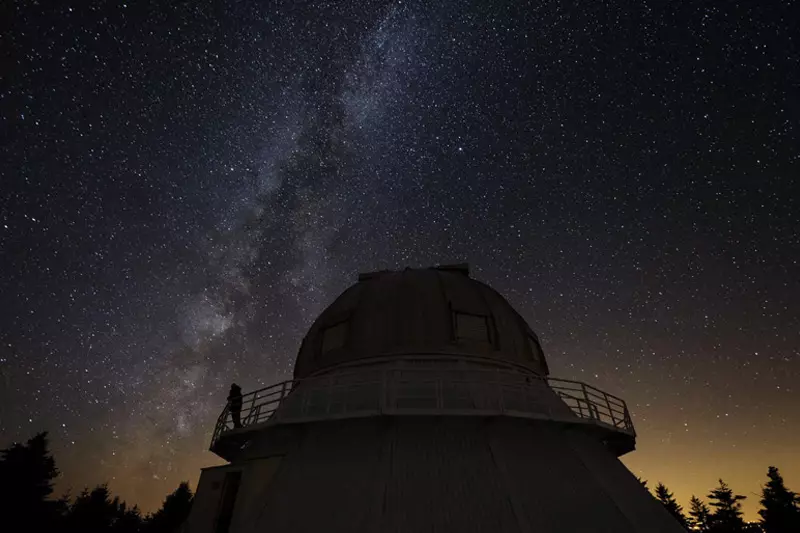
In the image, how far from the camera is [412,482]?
427 inches

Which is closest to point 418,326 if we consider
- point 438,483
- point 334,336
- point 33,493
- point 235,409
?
point 334,336

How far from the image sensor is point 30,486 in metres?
33.5

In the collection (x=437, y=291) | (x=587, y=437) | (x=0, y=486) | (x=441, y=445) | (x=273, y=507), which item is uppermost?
(x=437, y=291)

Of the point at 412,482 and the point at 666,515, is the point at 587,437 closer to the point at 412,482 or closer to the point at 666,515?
A: the point at 666,515

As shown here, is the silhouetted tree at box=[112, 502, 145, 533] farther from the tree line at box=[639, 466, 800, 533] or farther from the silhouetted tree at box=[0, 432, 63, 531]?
the tree line at box=[639, 466, 800, 533]

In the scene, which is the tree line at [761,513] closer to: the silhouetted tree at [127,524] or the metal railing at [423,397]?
the metal railing at [423,397]

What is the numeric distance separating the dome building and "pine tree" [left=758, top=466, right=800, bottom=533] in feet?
136

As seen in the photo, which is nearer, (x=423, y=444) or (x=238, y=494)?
(x=423, y=444)

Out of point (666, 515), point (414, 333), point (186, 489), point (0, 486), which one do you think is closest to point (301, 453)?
point (414, 333)

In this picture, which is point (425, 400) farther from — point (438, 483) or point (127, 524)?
point (127, 524)

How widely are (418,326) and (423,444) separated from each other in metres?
4.59

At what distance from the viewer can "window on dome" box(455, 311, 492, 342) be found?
15445mm

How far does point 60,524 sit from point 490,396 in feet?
140

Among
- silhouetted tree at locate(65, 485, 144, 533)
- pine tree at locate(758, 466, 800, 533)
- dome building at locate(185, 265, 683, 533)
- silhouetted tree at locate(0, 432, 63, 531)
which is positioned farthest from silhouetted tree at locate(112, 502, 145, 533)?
pine tree at locate(758, 466, 800, 533)
